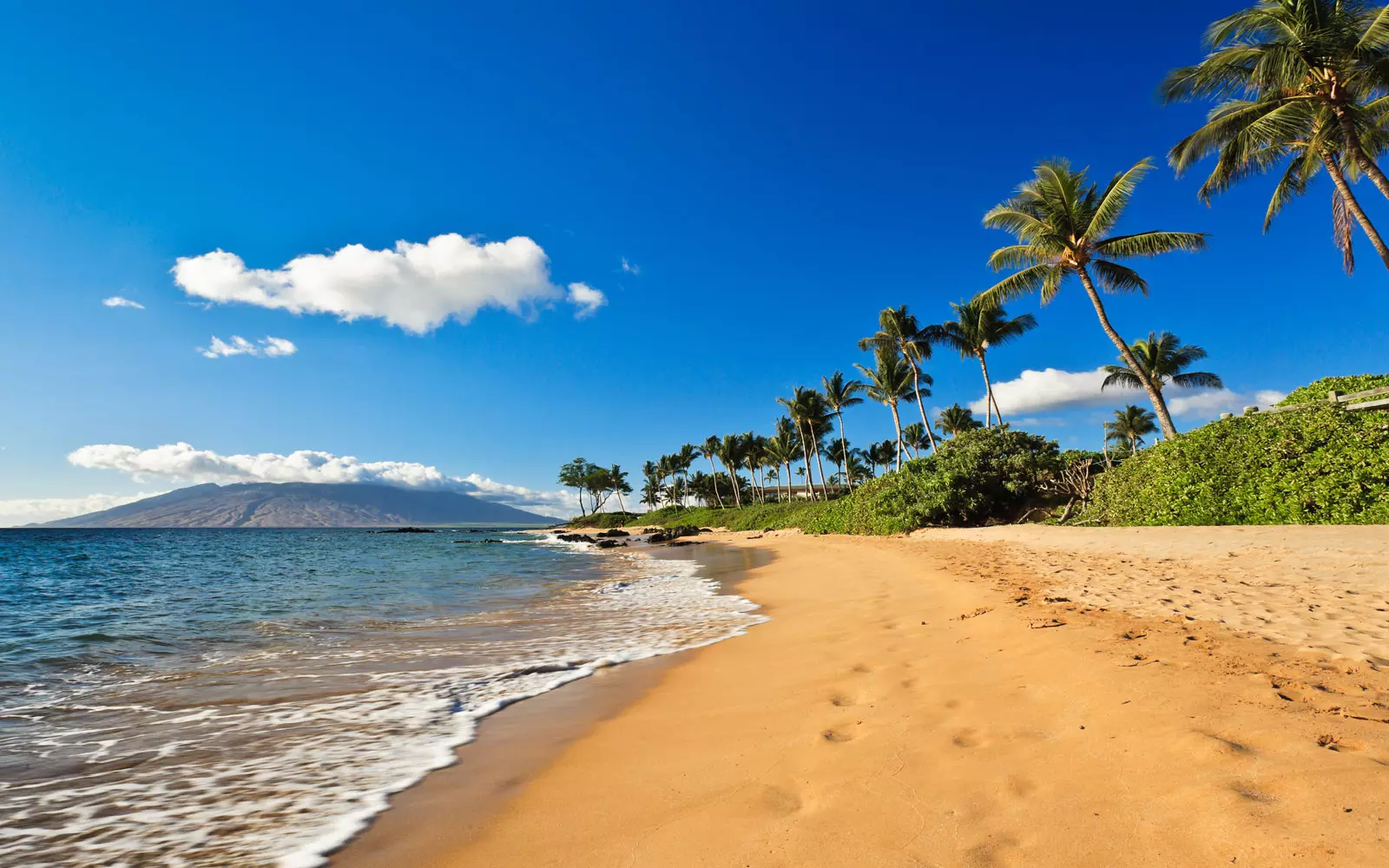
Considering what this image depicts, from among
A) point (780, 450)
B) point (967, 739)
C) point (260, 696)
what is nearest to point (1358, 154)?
point (967, 739)

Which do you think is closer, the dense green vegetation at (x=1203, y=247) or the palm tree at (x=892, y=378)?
the dense green vegetation at (x=1203, y=247)

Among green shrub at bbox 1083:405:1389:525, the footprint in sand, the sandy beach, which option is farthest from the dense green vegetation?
the footprint in sand

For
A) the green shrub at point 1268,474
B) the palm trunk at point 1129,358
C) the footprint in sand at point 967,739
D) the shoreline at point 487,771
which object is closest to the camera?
the shoreline at point 487,771

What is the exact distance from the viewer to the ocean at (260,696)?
3.02 meters

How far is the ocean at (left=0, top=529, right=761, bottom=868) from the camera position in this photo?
302cm

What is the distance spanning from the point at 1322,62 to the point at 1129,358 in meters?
8.20

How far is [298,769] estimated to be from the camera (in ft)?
12.1

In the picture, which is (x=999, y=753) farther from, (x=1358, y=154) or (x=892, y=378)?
(x=892, y=378)

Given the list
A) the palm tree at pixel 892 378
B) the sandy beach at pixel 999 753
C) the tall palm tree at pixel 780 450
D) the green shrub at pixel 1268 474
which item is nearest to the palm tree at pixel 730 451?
the tall palm tree at pixel 780 450

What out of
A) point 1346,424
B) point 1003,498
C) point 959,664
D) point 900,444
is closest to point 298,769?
point 959,664

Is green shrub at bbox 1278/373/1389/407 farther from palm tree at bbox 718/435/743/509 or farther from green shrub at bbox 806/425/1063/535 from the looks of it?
palm tree at bbox 718/435/743/509

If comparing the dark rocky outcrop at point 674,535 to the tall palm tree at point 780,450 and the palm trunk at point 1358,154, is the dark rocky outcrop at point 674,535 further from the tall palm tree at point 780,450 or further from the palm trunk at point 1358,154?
the palm trunk at point 1358,154

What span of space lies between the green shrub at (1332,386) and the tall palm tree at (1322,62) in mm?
4281

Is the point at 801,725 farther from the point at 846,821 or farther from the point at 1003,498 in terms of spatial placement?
the point at 1003,498
